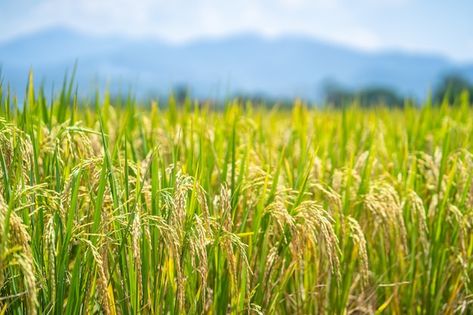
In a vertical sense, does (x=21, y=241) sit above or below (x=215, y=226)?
above

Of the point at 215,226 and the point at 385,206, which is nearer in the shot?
the point at 215,226

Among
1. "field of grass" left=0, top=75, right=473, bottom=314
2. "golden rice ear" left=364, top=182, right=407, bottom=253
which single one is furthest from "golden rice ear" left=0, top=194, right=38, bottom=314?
"golden rice ear" left=364, top=182, right=407, bottom=253

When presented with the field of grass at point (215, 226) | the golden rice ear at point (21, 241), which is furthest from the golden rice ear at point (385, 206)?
the golden rice ear at point (21, 241)

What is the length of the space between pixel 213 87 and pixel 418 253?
1407 millimetres

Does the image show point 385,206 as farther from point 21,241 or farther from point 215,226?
point 21,241

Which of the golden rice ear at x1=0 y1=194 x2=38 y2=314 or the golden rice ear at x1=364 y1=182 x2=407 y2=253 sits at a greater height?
the golden rice ear at x1=0 y1=194 x2=38 y2=314

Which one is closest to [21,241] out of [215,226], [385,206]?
[215,226]

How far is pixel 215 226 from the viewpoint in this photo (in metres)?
2.02

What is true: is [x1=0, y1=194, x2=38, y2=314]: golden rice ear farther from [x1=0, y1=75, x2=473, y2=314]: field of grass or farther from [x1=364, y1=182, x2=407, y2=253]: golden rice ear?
[x1=364, y1=182, x2=407, y2=253]: golden rice ear

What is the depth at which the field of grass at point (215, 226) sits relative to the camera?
5.77ft

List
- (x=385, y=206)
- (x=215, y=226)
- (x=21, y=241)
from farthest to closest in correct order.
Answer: (x=385, y=206), (x=215, y=226), (x=21, y=241)

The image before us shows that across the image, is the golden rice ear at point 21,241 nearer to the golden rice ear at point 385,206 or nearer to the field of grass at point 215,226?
the field of grass at point 215,226

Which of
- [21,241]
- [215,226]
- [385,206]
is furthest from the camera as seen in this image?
[385,206]

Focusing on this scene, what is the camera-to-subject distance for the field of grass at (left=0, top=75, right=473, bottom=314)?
176cm
